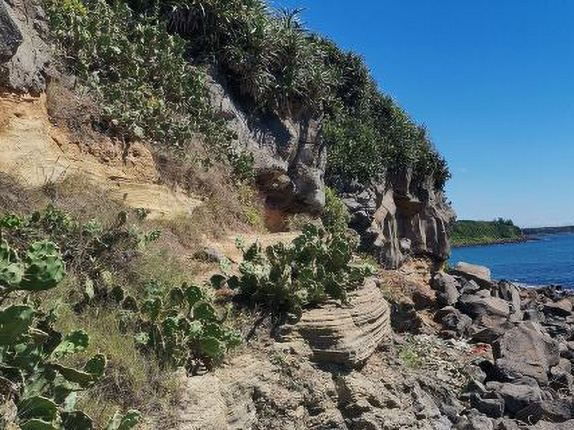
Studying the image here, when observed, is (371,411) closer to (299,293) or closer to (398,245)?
(299,293)

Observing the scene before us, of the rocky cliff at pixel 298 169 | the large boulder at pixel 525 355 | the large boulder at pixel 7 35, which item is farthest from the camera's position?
the large boulder at pixel 525 355

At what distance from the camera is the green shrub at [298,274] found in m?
6.92

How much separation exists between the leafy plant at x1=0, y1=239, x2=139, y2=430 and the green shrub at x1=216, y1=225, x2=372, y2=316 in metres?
2.98

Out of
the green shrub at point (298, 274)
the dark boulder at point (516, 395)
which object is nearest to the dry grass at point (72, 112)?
the green shrub at point (298, 274)

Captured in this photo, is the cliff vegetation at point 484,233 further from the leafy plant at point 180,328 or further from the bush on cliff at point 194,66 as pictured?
the leafy plant at point 180,328

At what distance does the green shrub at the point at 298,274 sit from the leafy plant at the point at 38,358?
2.98 meters

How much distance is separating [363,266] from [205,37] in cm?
927

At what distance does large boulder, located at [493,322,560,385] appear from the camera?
12.7 metres

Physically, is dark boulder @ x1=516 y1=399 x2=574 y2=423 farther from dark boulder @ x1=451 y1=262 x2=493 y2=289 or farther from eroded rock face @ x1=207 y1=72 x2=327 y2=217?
dark boulder @ x1=451 y1=262 x2=493 y2=289

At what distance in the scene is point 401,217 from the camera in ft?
95.1

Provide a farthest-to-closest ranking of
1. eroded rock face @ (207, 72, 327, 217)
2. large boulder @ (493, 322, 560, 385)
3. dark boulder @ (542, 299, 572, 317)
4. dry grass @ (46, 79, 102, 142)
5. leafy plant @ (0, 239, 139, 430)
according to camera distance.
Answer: dark boulder @ (542, 299, 572, 317) < eroded rock face @ (207, 72, 327, 217) < large boulder @ (493, 322, 560, 385) < dry grass @ (46, 79, 102, 142) < leafy plant @ (0, 239, 139, 430)

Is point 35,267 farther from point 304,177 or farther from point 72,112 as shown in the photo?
point 304,177

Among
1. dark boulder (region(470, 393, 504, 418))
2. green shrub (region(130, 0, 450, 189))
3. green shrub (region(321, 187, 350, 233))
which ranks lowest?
dark boulder (region(470, 393, 504, 418))

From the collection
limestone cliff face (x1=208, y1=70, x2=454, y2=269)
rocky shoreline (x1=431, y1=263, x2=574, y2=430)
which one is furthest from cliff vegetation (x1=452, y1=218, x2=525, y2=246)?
rocky shoreline (x1=431, y1=263, x2=574, y2=430)
